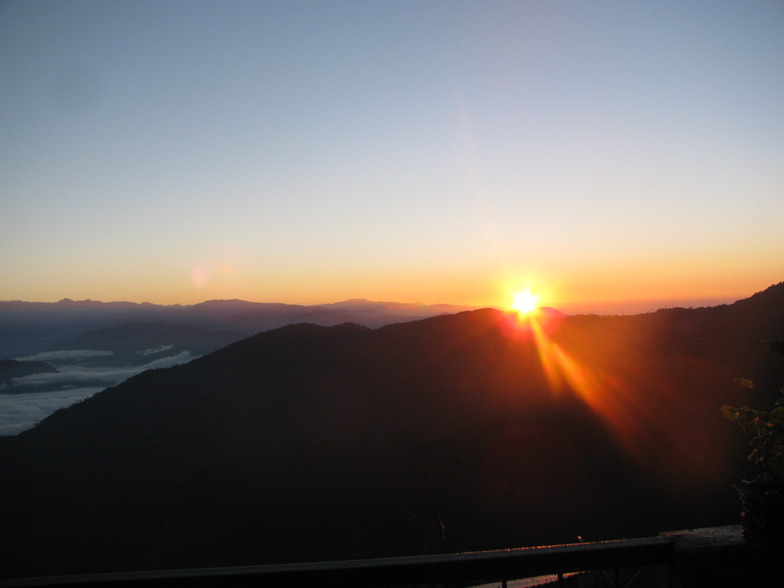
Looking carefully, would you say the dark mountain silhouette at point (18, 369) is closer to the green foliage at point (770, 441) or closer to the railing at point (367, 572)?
the railing at point (367, 572)

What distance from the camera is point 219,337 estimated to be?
491 ft

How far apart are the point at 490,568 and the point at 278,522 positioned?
14.7 metres

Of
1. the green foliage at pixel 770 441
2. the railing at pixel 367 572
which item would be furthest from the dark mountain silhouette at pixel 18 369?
the green foliage at pixel 770 441

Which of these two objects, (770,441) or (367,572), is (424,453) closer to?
(770,441)

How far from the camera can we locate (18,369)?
418ft

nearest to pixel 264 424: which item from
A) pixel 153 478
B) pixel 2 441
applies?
pixel 153 478

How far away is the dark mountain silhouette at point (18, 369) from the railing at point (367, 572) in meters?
146

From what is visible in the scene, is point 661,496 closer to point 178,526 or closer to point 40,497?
point 178,526

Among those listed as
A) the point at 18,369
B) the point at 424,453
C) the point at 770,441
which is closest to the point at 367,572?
the point at 770,441

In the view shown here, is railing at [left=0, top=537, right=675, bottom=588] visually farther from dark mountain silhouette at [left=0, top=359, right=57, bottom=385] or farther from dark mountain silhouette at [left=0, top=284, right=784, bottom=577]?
dark mountain silhouette at [left=0, top=359, right=57, bottom=385]

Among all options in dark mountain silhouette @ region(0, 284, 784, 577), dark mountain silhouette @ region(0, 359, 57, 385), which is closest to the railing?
dark mountain silhouette @ region(0, 284, 784, 577)

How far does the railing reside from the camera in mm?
1931

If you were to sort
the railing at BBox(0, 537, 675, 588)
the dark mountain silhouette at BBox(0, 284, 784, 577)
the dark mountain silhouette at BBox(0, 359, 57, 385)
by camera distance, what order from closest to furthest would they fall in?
the railing at BBox(0, 537, 675, 588) < the dark mountain silhouette at BBox(0, 284, 784, 577) < the dark mountain silhouette at BBox(0, 359, 57, 385)

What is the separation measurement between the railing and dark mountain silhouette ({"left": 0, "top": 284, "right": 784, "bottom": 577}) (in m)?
6.38
